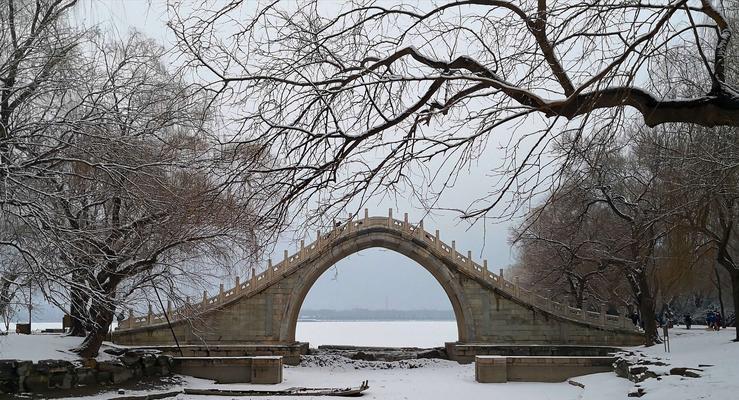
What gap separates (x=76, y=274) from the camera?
30.7ft

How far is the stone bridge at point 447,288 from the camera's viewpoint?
1231 inches

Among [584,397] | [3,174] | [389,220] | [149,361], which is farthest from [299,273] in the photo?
[3,174]

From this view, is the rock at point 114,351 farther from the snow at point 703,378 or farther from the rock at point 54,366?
the snow at point 703,378

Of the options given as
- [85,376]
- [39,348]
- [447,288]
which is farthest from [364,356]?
[39,348]

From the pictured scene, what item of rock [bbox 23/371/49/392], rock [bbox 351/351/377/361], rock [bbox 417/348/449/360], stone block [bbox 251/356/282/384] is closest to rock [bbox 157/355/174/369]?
stone block [bbox 251/356/282/384]

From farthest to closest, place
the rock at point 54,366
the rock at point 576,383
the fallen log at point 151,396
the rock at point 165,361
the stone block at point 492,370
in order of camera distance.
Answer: the stone block at point 492,370 → the rock at point 165,361 → the rock at point 576,383 → the rock at point 54,366 → the fallen log at point 151,396

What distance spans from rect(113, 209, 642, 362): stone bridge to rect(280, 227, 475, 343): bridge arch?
0.17ft

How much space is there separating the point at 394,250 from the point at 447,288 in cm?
346

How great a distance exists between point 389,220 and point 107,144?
25536 millimetres

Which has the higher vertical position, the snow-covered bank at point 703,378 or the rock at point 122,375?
the snow-covered bank at point 703,378

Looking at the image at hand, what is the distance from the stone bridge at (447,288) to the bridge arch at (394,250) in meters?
0.05

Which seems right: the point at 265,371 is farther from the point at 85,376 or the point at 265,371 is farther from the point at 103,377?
the point at 85,376

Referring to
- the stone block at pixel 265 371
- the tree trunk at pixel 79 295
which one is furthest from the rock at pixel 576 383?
the tree trunk at pixel 79 295

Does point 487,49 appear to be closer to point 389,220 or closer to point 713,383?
point 713,383
